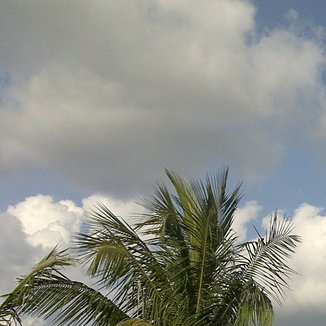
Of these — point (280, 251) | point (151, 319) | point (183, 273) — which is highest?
point (280, 251)

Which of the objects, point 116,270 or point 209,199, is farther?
point 209,199

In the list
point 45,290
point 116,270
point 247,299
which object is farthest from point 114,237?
point 247,299

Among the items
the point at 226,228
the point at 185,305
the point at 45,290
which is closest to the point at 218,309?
the point at 185,305

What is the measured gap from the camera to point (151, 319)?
14555mm

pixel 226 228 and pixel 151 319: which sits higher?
pixel 226 228

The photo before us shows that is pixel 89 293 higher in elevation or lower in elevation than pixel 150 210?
lower

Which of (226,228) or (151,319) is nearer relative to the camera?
(151,319)

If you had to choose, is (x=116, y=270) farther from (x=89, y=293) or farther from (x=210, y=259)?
(x=210, y=259)

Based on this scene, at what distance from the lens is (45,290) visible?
14.7m

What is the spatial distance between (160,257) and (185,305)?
1.19m

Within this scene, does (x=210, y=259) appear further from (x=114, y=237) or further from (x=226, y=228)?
(x=114, y=237)

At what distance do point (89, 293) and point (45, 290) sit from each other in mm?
908

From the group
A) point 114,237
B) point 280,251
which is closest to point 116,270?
point 114,237

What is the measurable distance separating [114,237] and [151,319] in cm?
187
